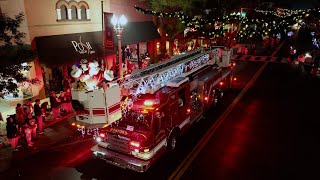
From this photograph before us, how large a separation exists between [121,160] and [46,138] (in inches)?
193

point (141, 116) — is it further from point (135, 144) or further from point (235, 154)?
point (235, 154)

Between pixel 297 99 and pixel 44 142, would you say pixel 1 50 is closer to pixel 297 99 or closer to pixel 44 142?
pixel 44 142

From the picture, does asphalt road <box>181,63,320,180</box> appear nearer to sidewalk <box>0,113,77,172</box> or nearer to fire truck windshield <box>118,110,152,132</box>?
fire truck windshield <box>118,110,152,132</box>

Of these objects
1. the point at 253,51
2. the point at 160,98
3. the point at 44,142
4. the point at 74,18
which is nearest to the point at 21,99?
the point at 44,142

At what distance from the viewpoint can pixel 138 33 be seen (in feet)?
71.8

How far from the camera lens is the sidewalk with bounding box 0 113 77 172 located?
10.2 meters

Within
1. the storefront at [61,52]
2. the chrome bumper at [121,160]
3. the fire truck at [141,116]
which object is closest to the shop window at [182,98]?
the fire truck at [141,116]

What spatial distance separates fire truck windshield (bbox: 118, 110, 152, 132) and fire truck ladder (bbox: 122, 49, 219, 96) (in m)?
0.69

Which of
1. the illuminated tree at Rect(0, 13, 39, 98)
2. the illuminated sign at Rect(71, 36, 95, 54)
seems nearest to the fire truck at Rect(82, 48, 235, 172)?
the illuminated tree at Rect(0, 13, 39, 98)

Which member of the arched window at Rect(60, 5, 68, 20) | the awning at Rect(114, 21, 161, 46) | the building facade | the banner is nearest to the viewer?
the banner

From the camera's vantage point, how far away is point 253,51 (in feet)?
114

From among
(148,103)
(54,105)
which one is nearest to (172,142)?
(148,103)

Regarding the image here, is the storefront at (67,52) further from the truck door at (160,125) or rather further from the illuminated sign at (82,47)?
the truck door at (160,125)

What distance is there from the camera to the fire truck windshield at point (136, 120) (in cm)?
846
